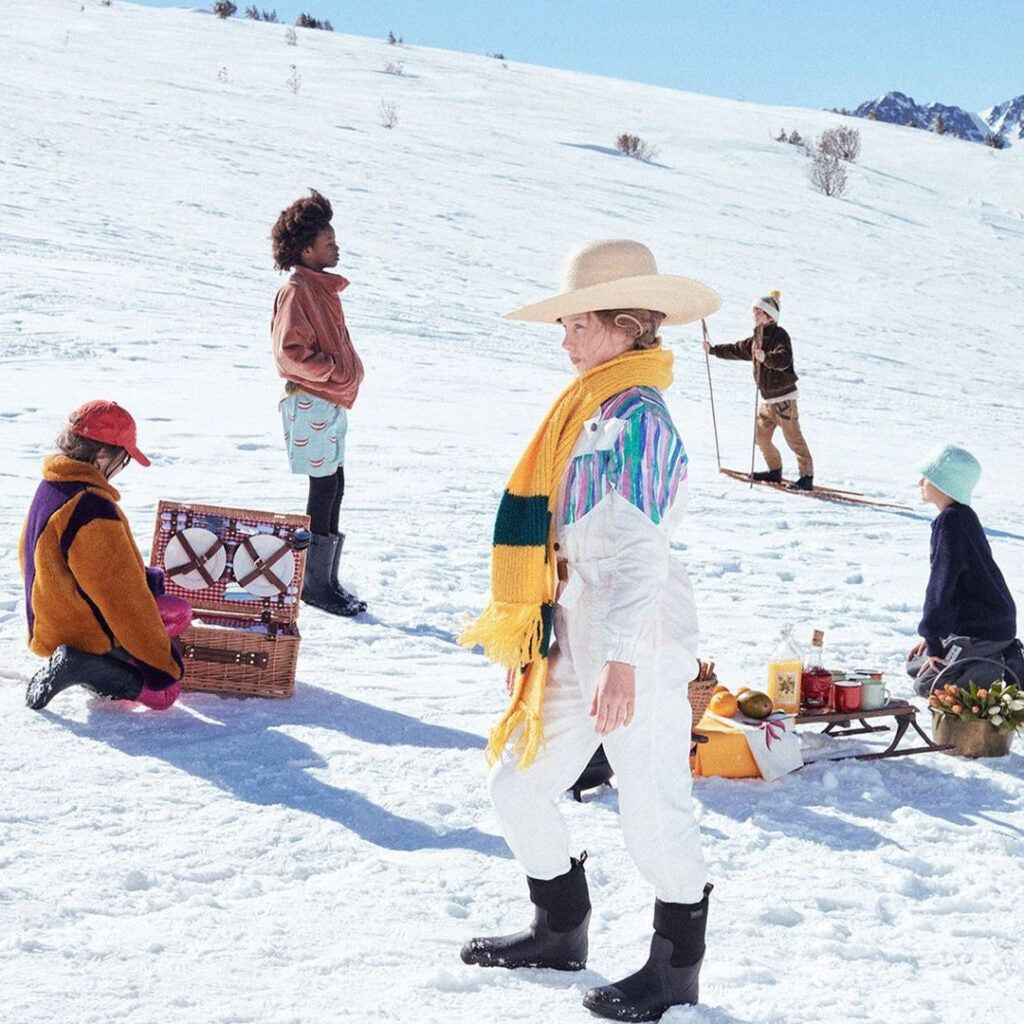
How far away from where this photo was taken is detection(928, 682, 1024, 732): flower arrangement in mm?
5371

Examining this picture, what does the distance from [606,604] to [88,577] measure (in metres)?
2.60

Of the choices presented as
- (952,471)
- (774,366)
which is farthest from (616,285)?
(774,366)

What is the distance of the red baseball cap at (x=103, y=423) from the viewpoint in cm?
500

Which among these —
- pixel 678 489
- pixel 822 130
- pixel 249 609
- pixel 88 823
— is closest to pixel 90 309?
pixel 249 609

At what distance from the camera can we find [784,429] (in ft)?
36.7

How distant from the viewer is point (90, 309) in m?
15.1

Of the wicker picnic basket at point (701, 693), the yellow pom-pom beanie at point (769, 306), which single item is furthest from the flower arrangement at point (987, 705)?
the yellow pom-pom beanie at point (769, 306)

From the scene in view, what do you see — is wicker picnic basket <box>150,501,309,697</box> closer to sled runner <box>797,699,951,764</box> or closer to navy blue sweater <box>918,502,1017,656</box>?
sled runner <box>797,699,951,764</box>

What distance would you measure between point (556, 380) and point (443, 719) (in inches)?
381

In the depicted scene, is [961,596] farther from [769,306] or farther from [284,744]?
Answer: [769,306]

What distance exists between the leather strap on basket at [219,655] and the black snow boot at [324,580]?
4.47ft

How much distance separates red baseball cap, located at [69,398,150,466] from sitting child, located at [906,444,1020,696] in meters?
3.13

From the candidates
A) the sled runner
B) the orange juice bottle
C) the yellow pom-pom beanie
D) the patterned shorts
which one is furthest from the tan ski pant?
the orange juice bottle

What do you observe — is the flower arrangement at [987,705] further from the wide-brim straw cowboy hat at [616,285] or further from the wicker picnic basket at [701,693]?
the wide-brim straw cowboy hat at [616,285]
